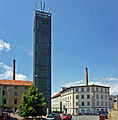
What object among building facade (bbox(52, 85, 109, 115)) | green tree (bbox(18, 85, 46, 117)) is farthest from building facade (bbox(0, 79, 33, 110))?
green tree (bbox(18, 85, 46, 117))

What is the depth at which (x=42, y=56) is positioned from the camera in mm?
62844

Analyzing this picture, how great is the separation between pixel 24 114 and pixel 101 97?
47.6 metres

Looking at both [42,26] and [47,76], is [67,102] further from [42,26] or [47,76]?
[42,26]

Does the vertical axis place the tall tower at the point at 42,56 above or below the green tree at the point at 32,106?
above

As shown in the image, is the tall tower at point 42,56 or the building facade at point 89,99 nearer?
the tall tower at point 42,56

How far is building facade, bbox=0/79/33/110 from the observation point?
238 feet

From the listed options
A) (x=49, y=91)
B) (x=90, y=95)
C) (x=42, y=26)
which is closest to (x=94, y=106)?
(x=90, y=95)

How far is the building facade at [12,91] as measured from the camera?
72512 mm

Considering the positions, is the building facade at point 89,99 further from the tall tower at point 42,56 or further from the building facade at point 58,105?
the building facade at point 58,105

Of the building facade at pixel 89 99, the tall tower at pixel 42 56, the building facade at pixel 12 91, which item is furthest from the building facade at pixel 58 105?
the tall tower at pixel 42 56

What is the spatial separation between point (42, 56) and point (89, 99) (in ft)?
89.2

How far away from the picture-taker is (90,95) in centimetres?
7381

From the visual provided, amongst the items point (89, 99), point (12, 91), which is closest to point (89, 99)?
point (89, 99)

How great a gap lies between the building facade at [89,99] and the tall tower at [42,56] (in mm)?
16768
